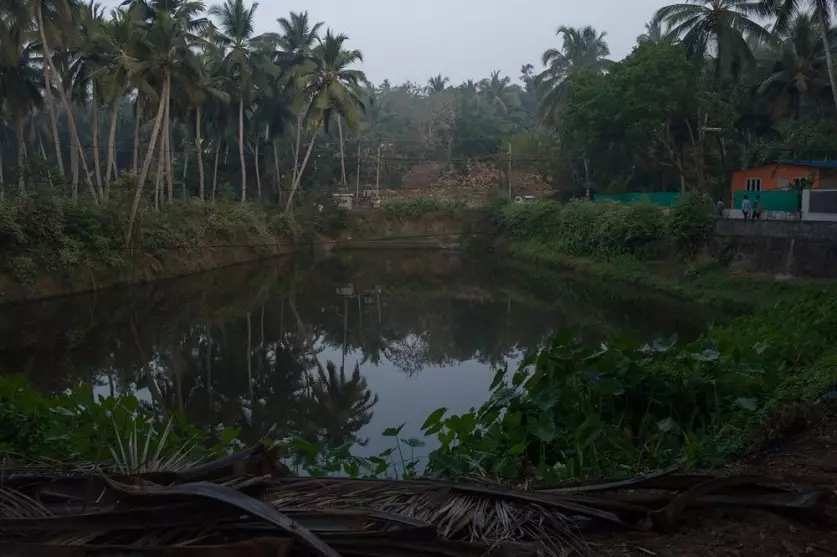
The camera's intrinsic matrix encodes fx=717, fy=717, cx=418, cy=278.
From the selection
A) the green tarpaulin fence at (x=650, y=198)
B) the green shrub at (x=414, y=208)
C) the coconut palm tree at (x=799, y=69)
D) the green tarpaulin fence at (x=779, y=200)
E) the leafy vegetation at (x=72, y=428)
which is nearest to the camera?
the leafy vegetation at (x=72, y=428)

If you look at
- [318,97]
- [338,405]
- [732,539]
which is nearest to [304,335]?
[338,405]

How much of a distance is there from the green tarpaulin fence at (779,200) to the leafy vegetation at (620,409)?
637 inches

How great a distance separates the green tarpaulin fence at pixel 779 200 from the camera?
20047 mm

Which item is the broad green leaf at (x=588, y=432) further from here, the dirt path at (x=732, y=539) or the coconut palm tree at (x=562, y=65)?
the coconut palm tree at (x=562, y=65)

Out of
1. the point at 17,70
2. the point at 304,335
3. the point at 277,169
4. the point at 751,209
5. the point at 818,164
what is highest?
the point at 17,70

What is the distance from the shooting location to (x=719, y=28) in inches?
945

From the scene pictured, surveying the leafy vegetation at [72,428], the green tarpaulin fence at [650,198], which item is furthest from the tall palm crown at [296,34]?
the leafy vegetation at [72,428]

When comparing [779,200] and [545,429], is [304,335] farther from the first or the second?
[779,200]

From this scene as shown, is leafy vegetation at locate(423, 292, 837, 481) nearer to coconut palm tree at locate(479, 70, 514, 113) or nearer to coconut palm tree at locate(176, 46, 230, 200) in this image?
coconut palm tree at locate(176, 46, 230, 200)

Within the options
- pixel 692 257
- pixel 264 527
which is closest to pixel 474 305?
pixel 692 257

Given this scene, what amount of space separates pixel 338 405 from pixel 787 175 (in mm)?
17861

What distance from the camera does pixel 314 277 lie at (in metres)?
26.6

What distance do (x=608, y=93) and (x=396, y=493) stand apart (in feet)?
86.7

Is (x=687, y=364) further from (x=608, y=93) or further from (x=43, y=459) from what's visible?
(x=608, y=93)
